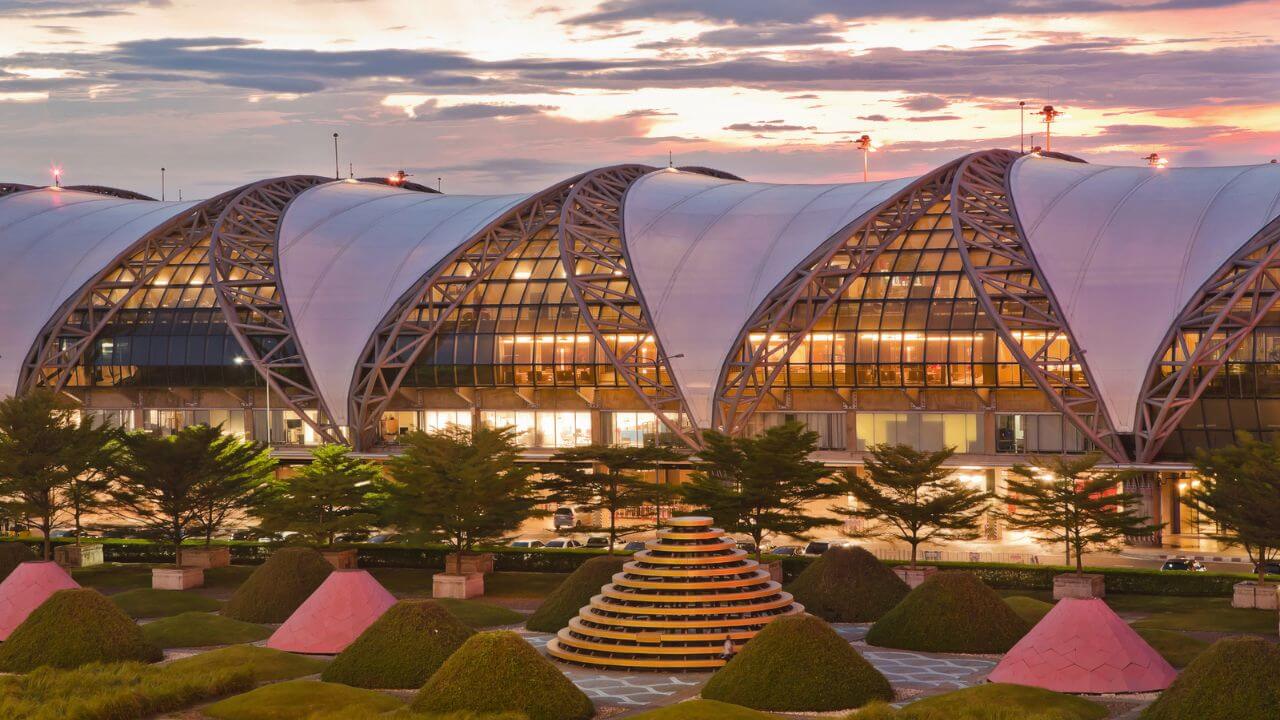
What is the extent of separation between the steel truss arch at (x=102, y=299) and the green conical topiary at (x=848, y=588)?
68.6 m

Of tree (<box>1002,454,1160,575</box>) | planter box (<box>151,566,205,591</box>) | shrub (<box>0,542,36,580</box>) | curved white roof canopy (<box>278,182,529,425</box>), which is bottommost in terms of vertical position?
planter box (<box>151,566,205,591</box>)

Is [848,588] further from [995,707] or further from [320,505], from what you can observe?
[320,505]

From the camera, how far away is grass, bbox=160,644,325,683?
184ft

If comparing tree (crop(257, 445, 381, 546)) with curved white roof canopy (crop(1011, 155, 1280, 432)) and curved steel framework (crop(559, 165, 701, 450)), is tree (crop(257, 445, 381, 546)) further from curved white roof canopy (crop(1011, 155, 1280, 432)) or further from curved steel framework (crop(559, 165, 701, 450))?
curved white roof canopy (crop(1011, 155, 1280, 432))

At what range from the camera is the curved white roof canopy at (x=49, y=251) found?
120500mm

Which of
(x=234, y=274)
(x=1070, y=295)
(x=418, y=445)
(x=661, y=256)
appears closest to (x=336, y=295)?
(x=234, y=274)

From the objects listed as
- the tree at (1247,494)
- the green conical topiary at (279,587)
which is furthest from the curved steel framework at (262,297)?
the tree at (1247,494)

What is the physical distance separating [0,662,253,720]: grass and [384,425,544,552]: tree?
1004 inches

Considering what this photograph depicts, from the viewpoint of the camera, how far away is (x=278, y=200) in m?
127

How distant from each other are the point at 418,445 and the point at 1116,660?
41388mm

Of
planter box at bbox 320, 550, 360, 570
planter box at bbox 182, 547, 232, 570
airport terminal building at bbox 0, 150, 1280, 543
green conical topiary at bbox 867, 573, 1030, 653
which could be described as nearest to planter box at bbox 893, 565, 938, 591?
green conical topiary at bbox 867, 573, 1030, 653

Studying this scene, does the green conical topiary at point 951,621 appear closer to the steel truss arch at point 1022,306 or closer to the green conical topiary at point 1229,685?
the green conical topiary at point 1229,685

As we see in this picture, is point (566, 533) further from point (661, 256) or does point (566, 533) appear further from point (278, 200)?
point (278, 200)

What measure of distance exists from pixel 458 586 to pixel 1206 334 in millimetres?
44316
